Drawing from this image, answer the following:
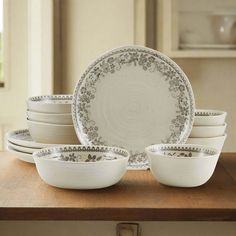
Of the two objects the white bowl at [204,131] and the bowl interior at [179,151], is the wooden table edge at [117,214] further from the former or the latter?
the white bowl at [204,131]

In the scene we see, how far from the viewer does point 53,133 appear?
1.16 m

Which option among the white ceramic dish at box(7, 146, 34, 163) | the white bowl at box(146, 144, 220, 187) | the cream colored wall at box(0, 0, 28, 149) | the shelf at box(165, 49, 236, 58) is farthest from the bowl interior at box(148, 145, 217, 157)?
the cream colored wall at box(0, 0, 28, 149)

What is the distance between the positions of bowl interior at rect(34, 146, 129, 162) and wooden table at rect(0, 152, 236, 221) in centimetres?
6

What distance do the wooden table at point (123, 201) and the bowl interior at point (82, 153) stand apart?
0.19ft

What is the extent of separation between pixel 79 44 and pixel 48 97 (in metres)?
1.20

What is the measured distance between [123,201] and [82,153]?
0.59ft

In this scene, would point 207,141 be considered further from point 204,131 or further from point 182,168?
point 182,168

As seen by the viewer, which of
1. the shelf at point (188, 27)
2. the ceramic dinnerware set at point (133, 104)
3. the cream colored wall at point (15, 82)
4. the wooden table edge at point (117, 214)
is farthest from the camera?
the cream colored wall at point (15, 82)

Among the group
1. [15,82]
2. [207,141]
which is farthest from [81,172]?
[15,82]

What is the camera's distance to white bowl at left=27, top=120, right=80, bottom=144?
3.79 ft

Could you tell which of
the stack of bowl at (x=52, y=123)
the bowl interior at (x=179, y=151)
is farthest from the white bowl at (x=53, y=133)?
the bowl interior at (x=179, y=151)

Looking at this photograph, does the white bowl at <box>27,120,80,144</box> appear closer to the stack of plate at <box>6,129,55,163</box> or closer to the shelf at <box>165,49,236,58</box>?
the stack of plate at <box>6,129,55,163</box>

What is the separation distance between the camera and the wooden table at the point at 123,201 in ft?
2.80

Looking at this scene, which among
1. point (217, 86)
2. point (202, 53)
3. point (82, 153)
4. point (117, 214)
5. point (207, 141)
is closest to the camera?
point (117, 214)
